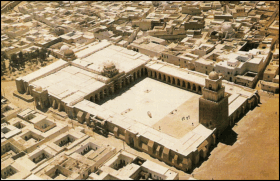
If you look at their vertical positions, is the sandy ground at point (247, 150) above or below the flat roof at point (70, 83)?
below

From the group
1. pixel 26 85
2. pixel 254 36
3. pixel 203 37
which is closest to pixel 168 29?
pixel 203 37

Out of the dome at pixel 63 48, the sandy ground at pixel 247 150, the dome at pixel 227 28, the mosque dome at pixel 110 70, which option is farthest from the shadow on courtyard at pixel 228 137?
the dome at pixel 63 48

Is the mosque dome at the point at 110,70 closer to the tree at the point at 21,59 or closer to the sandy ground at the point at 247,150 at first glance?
the sandy ground at the point at 247,150

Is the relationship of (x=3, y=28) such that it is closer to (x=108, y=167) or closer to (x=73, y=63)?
(x=73, y=63)

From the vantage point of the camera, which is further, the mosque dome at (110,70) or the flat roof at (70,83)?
the mosque dome at (110,70)

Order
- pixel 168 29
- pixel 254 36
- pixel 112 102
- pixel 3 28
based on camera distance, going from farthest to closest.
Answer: pixel 3 28, pixel 168 29, pixel 254 36, pixel 112 102

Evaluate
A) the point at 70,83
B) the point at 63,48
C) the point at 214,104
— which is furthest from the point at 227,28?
the point at 70,83

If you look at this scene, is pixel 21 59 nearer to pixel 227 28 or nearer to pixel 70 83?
pixel 70 83
